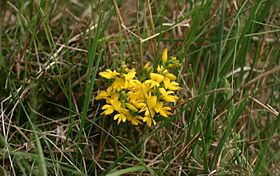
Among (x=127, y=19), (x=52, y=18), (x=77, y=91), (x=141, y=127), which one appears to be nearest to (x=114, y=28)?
(x=127, y=19)

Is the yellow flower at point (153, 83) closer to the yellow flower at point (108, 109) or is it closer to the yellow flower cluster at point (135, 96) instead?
the yellow flower cluster at point (135, 96)

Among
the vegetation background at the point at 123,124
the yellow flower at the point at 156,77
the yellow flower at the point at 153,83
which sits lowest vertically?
the vegetation background at the point at 123,124

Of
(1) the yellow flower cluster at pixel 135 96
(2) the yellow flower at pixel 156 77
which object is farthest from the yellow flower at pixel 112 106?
(2) the yellow flower at pixel 156 77

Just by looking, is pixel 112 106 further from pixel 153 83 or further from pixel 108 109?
pixel 153 83

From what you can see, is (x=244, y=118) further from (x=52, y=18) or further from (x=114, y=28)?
(x=52, y=18)

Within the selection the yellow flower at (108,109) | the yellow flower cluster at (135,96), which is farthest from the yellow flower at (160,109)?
the yellow flower at (108,109)

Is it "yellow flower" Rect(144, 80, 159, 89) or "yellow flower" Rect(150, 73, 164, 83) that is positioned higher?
"yellow flower" Rect(150, 73, 164, 83)

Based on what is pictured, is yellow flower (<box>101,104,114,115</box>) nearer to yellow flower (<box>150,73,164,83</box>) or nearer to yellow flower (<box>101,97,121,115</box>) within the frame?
yellow flower (<box>101,97,121,115</box>)

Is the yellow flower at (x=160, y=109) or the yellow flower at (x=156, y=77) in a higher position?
the yellow flower at (x=156, y=77)

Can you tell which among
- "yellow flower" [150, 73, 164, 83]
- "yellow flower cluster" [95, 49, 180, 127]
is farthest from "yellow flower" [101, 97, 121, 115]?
"yellow flower" [150, 73, 164, 83]
